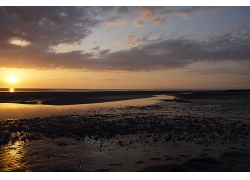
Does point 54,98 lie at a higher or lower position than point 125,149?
higher

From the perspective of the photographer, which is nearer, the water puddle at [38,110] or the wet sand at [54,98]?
the water puddle at [38,110]

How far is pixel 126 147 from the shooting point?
13.2 m

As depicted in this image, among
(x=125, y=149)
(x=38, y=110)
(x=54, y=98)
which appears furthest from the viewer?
(x=54, y=98)

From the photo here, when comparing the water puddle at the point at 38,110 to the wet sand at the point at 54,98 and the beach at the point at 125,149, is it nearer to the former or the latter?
the wet sand at the point at 54,98

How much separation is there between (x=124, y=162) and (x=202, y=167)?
3816 millimetres

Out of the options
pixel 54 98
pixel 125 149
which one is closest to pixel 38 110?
pixel 125 149

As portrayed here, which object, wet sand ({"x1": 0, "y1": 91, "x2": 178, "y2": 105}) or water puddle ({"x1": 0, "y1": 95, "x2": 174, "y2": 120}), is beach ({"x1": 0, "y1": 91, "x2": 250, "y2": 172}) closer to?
water puddle ({"x1": 0, "y1": 95, "x2": 174, "y2": 120})

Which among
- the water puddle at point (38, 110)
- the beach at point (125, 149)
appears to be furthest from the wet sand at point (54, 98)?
the beach at point (125, 149)

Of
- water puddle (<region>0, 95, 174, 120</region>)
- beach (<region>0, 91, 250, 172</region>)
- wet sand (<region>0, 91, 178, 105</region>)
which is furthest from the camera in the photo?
wet sand (<region>0, 91, 178, 105</region>)

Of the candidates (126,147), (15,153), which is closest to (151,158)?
(126,147)

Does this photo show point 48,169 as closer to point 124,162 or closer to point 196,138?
point 124,162

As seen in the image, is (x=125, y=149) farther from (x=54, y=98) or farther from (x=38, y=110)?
(x=54, y=98)

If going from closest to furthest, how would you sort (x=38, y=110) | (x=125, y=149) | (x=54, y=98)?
(x=125, y=149)
(x=38, y=110)
(x=54, y=98)

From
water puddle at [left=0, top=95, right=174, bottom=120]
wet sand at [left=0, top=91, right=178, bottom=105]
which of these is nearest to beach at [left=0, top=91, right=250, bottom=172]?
water puddle at [left=0, top=95, right=174, bottom=120]
